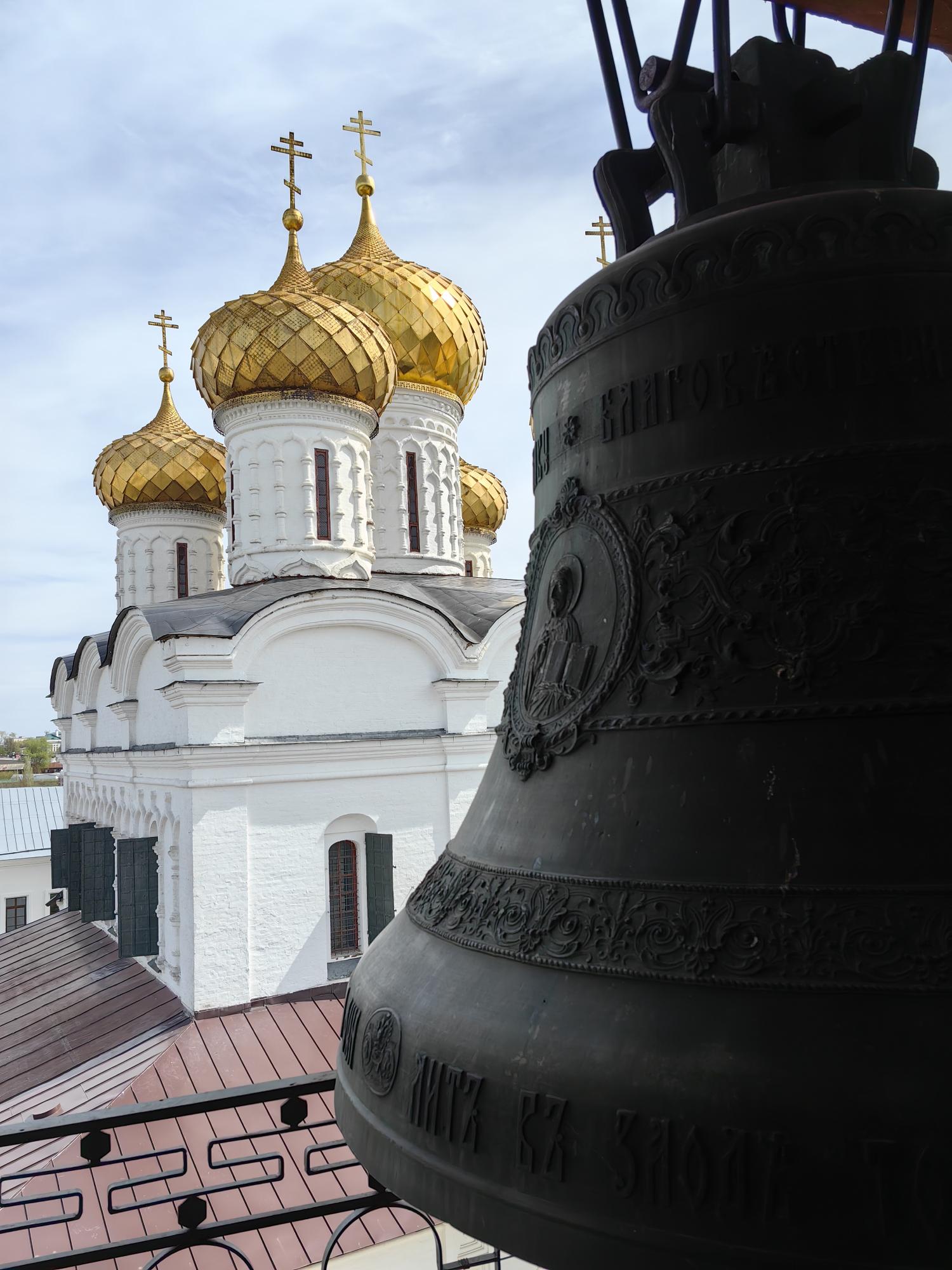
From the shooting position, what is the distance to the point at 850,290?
131 centimetres

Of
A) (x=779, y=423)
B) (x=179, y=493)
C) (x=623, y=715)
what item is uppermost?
(x=179, y=493)

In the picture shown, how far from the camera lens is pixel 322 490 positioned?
14070 millimetres

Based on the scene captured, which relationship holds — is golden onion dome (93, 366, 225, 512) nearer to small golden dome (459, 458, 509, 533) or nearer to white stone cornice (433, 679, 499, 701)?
small golden dome (459, 458, 509, 533)

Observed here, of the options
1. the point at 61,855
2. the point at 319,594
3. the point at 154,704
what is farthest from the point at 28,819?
the point at 319,594

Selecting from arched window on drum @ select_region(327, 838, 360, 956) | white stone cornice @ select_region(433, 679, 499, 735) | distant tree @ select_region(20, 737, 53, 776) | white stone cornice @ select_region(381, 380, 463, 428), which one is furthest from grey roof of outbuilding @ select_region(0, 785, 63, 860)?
distant tree @ select_region(20, 737, 53, 776)

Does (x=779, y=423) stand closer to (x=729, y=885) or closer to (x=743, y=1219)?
(x=729, y=885)

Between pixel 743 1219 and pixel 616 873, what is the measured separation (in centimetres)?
41

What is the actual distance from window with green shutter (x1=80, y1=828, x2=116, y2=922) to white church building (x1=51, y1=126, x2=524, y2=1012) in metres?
0.03

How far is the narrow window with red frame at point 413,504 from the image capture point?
53.3 feet

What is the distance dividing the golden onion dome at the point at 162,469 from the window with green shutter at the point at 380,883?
9.17 m

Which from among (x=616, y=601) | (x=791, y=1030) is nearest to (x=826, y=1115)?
(x=791, y=1030)

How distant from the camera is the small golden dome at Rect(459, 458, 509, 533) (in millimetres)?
21125

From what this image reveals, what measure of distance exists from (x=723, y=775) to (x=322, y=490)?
1330 centimetres

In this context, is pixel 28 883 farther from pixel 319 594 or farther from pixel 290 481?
pixel 319 594
